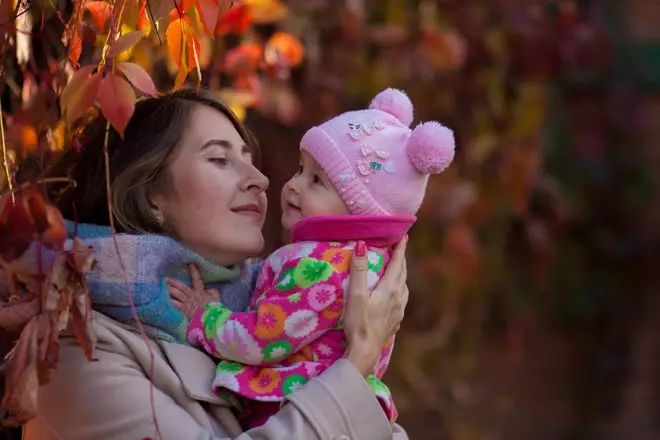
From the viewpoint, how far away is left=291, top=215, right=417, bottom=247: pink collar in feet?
7.77

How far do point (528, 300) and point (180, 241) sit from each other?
419 cm

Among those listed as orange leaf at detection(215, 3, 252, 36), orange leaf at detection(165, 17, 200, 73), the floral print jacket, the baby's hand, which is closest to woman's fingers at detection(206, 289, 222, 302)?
the baby's hand

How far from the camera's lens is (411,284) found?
571cm

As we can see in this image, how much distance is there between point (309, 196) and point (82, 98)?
0.58 m

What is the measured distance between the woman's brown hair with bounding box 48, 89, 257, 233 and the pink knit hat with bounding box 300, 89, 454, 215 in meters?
0.30

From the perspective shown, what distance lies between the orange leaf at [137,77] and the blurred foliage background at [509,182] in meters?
1.62

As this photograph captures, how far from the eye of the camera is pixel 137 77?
6.66 ft

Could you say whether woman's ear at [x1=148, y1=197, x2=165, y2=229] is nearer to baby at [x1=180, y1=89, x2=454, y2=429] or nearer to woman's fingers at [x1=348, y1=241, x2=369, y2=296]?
baby at [x1=180, y1=89, x2=454, y2=429]

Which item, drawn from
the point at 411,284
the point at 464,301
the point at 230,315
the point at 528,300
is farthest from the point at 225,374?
the point at 528,300

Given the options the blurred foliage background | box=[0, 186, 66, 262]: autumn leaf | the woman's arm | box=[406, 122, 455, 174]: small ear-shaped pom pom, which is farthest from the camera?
the blurred foliage background

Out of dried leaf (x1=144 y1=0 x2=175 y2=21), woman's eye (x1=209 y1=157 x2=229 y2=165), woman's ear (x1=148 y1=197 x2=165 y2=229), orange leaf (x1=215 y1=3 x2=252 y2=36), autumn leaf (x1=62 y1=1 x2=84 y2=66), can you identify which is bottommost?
woman's ear (x1=148 y1=197 x2=165 y2=229)

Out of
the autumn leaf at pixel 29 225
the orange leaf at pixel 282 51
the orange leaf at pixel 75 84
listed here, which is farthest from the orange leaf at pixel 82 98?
the orange leaf at pixel 282 51

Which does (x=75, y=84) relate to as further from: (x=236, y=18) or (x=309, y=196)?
(x=236, y=18)

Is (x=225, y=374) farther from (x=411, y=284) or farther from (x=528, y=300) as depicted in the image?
(x=528, y=300)
